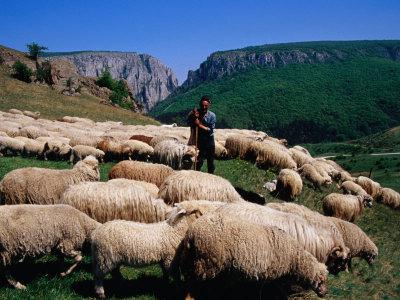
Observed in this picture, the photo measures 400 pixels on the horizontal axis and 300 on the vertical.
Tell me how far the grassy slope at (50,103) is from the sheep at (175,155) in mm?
26635

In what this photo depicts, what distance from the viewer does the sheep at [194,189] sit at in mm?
9977

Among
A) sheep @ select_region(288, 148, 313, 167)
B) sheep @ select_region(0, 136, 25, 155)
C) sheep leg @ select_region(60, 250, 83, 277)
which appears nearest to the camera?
sheep leg @ select_region(60, 250, 83, 277)

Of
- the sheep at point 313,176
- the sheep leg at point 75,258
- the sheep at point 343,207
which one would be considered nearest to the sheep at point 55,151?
the sheep at point 313,176

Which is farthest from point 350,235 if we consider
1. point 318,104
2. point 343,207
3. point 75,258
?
point 318,104

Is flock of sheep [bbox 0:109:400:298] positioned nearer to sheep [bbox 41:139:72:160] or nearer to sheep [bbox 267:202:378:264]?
sheep [bbox 267:202:378:264]

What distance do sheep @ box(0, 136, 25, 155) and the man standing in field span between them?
916 cm

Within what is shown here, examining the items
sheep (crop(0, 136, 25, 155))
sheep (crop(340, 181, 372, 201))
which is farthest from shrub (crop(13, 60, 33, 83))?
sheep (crop(340, 181, 372, 201))

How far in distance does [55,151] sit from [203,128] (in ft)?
27.2

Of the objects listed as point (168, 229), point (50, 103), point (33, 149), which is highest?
point (50, 103)

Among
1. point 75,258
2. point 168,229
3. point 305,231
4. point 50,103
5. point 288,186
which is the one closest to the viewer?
point 168,229

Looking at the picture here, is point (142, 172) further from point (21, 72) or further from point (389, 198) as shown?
point (21, 72)

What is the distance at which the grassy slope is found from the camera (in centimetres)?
4178

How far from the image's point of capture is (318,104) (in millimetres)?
163500

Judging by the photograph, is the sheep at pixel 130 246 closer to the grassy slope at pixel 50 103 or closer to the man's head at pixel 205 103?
the man's head at pixel 205 103
